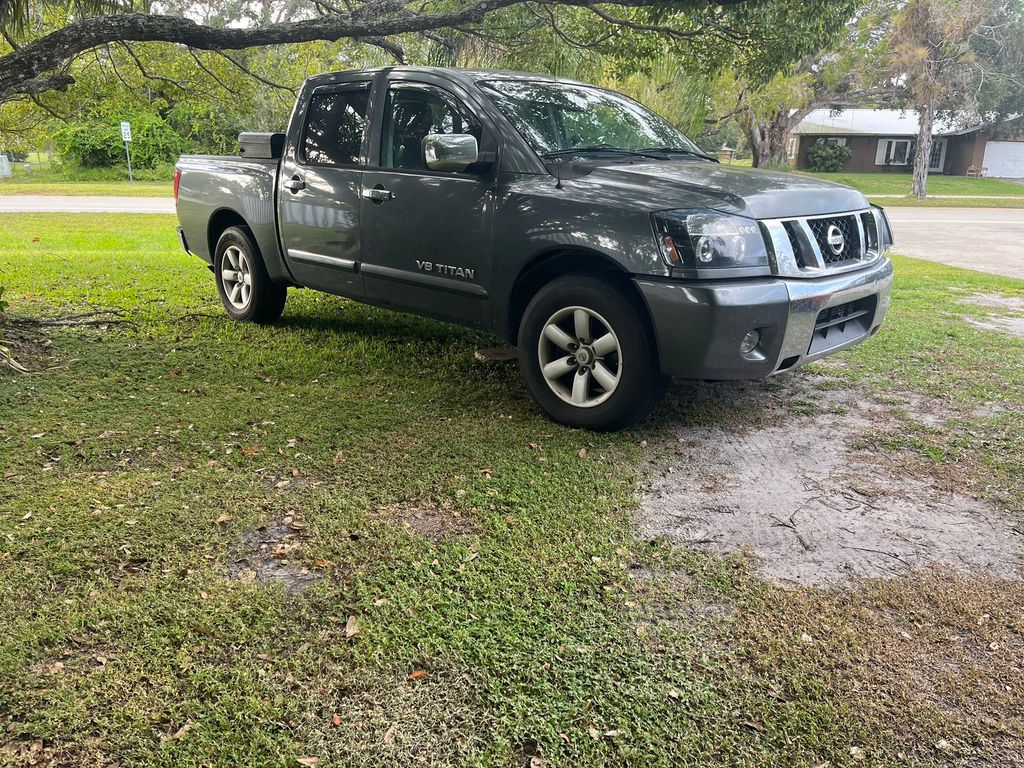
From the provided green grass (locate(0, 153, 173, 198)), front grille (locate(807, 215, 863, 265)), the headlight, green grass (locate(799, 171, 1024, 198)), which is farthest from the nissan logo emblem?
green grass (locate(799, 171, 1024, 198))

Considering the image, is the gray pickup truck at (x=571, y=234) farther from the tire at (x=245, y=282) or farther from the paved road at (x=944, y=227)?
the paved road at (x=944, y=227)

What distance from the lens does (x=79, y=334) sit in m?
6.25

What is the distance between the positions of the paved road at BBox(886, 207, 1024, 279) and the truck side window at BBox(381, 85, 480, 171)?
28.3 feet

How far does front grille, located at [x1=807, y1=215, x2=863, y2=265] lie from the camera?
4184 mm

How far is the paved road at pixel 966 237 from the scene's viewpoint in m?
11.7

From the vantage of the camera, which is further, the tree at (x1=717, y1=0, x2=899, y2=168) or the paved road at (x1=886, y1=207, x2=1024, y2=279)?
A: the tree at (x1=717, y1=0, x2=899, y2=168)

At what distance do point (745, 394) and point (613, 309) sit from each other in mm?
1534

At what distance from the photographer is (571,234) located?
13.6ft

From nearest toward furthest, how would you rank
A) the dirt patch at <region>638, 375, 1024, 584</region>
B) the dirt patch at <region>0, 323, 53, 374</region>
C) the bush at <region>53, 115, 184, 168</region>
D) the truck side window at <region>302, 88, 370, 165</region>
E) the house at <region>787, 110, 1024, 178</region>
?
the dirt patch at <region>638, 375, 1024, 584</region>
the dirt patch at <region>0, 323, 53, 374</region>
the truck side window at <region>302, 88, 370, 165</region>
the bush at <region>53, 115, 184, 168</region>
the house at <region>787, 110, 1024, 178</region>

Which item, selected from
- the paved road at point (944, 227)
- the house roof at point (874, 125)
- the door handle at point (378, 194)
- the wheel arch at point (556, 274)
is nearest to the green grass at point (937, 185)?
the house roof at point (874, 125)

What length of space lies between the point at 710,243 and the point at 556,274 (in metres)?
0.98

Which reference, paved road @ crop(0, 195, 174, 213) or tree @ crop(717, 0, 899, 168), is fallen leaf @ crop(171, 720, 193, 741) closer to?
paved road @ crop(0, 195, 174, 213)

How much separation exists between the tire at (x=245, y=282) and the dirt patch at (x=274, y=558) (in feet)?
11.5

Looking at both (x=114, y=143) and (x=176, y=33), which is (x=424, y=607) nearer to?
(x=176, y=33)
